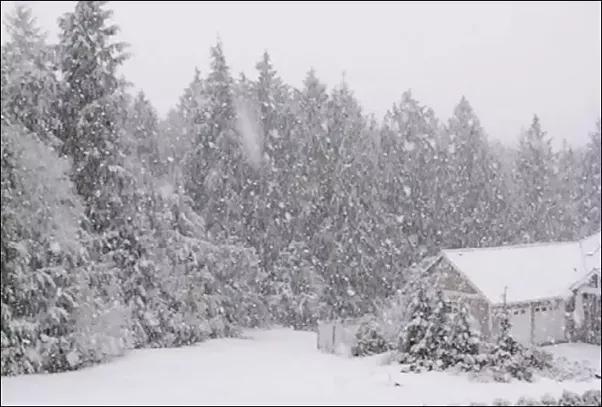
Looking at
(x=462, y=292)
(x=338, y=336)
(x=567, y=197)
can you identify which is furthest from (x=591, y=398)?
(x=567, y=197)

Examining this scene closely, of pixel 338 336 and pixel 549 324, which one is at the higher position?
pixel 549 324

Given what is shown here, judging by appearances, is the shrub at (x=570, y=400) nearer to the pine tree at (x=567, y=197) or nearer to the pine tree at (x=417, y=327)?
the pine tree at (x=417, y=327)

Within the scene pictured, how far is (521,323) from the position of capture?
1152 inches

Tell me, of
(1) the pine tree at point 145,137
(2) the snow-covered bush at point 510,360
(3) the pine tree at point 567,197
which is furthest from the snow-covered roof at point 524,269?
(3) the pine tree at point 567,197

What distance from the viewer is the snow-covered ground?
1733 cm

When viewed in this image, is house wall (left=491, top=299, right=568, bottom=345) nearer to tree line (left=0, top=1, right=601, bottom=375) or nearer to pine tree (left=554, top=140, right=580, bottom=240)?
Answer: tree line (left=0, top=1, right=601, bottom=375)

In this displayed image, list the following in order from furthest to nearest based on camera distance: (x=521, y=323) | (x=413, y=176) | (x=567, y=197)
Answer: (x=567, y=197) → (x=413, y=176) → (x=521, y=323)

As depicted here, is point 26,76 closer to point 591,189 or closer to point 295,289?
point 295,289

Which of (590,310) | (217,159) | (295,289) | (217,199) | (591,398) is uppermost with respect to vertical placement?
(217,159)

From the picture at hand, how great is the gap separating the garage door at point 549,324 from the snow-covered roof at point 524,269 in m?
0.56

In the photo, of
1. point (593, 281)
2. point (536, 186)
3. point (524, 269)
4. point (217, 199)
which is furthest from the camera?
point (536, 186)

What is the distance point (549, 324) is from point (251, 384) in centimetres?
1541

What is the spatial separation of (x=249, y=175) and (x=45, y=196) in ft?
54.7

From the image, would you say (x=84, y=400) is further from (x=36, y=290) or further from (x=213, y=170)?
(x=213, y=170)
